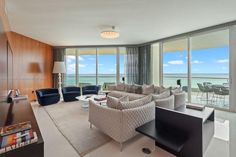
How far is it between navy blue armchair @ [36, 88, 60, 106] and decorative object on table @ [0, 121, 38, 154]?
3.89 m

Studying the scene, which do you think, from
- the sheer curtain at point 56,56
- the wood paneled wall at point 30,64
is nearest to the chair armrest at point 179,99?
the wood paneled wall at point 30,64

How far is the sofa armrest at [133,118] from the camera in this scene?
2250 millimetres

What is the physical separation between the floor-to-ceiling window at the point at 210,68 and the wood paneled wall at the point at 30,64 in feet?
21.4

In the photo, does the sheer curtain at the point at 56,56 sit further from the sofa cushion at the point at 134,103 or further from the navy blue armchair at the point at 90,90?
the sofa cushion at the point at 134,103

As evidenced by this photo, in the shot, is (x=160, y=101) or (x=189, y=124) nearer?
(x=189, y=124)

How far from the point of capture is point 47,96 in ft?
16.7

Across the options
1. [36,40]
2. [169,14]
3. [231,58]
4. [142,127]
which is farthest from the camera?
[36,40]

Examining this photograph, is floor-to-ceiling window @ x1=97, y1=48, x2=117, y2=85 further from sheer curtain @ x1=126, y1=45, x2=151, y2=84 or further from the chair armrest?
the chair armrest

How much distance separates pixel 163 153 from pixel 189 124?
25.3 inches

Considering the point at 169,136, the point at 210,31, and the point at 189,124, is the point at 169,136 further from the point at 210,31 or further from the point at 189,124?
the point at 210,31

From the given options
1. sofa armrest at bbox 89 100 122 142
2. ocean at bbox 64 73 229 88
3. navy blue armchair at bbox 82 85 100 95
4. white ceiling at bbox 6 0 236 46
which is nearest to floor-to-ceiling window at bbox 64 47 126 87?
ocean at bbox 64 73 229 88

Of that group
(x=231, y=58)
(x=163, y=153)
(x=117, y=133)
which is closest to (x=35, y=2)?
(x=117, y=133)

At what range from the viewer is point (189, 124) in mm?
2000

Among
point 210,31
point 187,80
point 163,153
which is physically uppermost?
point 210,31
